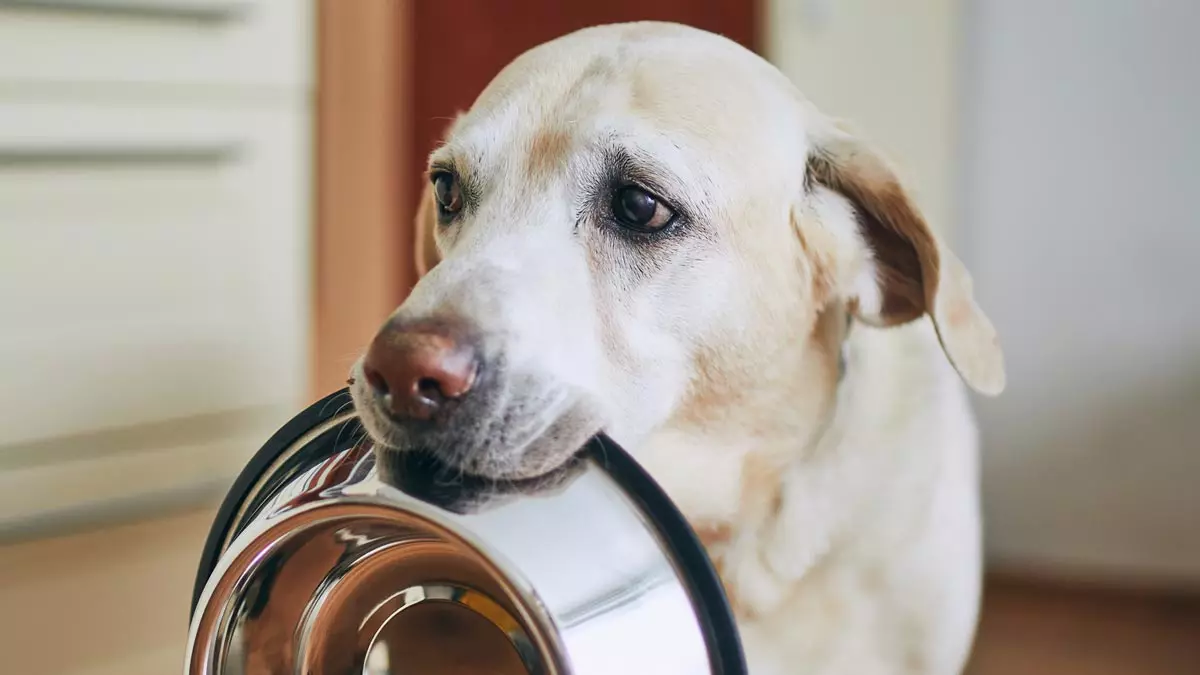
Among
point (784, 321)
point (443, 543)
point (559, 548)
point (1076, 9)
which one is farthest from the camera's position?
point (1076, 9)

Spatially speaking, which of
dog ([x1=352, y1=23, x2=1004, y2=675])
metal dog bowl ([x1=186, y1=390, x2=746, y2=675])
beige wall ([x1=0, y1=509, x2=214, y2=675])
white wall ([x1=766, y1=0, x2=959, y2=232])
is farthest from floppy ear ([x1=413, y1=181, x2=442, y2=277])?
white wall ([x1=766, y1=0, x2=959, y2=232])

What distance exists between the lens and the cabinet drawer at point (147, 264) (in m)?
1.37

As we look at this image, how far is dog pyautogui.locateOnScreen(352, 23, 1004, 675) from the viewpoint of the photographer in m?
0.93

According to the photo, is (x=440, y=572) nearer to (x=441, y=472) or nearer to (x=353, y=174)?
(x=441, y=472)

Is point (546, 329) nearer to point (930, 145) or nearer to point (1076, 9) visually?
point (930, 145)

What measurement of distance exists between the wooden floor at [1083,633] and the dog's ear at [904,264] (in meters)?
1.20

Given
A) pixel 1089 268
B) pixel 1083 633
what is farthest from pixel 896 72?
pixel 1083 633

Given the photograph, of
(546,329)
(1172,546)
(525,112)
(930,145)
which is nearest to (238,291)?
(525,112)

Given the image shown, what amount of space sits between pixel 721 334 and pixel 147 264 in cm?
81

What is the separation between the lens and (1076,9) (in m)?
2.53

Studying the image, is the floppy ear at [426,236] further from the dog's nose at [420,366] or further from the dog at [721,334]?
the dog's nose at [420,366]

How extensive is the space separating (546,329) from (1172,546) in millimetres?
2136

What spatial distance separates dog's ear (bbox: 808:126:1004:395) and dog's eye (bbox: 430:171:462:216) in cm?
36

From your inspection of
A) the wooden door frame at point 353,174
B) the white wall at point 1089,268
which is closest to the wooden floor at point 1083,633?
the white wall at point 1089,268
